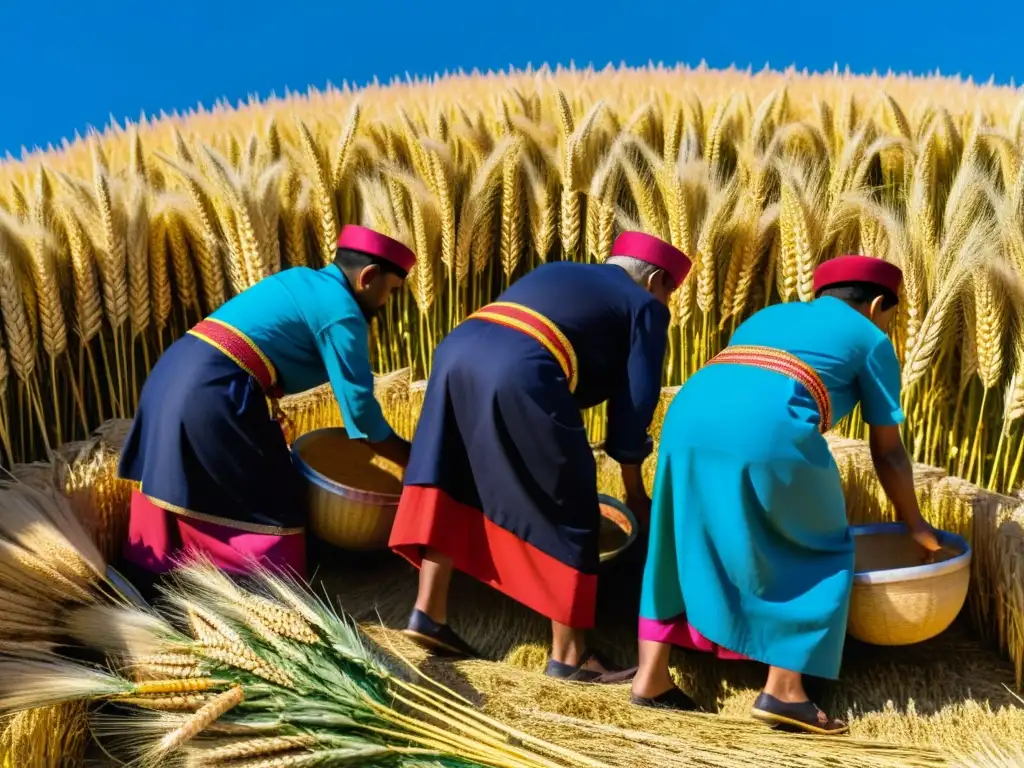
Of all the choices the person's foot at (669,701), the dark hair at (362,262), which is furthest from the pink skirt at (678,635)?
the dark hair at (362,262)

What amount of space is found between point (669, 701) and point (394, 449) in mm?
1204

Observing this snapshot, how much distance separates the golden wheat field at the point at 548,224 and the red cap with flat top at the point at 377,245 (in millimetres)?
1081

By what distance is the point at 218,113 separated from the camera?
6.59 metres

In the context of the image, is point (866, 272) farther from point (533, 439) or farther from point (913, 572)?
point (533, 439)

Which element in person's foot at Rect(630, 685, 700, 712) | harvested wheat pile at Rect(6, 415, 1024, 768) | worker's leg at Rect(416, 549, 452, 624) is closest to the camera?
harvested wheat pile at Rect(6, 415, 1024, 768)

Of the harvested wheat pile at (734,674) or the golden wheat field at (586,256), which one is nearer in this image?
the harvested wheat pile at (734,674)

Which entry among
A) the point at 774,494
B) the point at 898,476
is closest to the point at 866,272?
the point at 898,476

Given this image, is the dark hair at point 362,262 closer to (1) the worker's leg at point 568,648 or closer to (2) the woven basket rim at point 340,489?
(2) the woven basket rim at point 340,489

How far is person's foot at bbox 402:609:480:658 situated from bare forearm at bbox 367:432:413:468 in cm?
59

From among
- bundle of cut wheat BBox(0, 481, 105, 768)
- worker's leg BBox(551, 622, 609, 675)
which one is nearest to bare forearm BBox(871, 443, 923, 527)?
worker's leg BBox(551, 622, 609, 675)

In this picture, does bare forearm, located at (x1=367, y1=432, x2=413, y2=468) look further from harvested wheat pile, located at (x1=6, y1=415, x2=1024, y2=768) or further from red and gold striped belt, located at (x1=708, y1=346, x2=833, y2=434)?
red and gold striped belt, located at (x1=708, y1=346, x2=833, y2=434)

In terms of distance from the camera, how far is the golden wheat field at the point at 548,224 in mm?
3639

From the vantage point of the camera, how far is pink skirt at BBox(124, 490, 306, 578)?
10.3 feet

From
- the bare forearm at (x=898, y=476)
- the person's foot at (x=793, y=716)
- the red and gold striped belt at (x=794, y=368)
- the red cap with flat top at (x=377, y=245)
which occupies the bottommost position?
the person's foot at (x=793, y=716)
